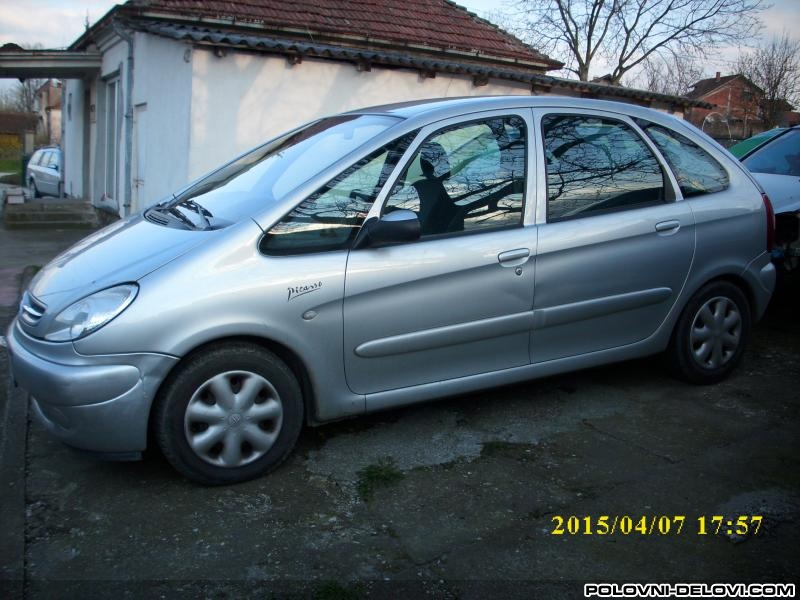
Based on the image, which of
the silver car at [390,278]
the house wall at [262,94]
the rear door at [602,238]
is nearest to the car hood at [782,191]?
the silver car at [390,278]

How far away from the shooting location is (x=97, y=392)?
322 cm

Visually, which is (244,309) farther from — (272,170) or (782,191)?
Answer: (782,191)

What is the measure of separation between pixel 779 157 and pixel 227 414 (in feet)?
19.5

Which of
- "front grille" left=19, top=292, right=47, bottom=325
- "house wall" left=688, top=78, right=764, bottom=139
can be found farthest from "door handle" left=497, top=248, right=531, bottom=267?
"house wall" left=688, top=78, right=764, bottom=139

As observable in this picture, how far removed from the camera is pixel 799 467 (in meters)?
3.84

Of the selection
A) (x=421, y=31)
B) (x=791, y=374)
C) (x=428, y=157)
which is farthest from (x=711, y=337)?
(x=421, y=31)

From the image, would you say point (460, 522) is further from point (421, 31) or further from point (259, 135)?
point (421, 31)

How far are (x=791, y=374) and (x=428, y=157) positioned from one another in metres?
3.18

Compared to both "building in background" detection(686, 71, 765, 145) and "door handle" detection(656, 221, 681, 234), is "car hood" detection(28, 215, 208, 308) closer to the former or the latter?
"door handle" detection(656, 221, 681, 234)

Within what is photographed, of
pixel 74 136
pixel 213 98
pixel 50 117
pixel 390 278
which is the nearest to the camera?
pixel 390 278

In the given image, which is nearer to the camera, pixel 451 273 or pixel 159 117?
pixel 451 273

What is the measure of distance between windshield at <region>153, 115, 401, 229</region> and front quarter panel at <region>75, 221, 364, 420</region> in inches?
13.6

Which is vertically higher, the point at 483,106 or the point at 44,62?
the point at 44,62

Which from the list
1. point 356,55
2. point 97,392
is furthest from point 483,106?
point 356,55
